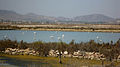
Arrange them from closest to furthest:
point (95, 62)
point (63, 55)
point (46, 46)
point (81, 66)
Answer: point (81, 66)
point (95, 62)
point (63, 55)
point (46, 46)

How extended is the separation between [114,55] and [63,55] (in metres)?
3.23

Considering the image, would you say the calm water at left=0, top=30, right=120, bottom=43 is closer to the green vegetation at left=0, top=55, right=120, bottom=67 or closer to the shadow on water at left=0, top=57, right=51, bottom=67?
the green vegetation at left=0, top=55, right=120, bottom=67

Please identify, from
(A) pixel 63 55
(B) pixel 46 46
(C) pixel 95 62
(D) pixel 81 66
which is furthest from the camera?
(B) pixel 46 46

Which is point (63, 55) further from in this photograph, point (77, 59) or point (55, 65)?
point (55, 65)

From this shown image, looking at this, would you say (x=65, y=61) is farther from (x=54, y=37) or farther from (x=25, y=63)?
(x=54, y=37)

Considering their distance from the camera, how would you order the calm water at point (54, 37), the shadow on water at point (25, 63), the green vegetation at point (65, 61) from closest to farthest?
the shadow on water at point (25, 63), the green vegetation at point (65, 61), the calm water at point (54, 37)

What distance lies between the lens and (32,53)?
1719 cm

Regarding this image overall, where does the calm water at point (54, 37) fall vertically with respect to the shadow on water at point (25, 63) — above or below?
below

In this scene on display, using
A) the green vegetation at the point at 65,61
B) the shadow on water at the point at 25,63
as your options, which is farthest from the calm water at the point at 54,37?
the shadow on water at the point at 25,63

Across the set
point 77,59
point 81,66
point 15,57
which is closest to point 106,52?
point 77,59

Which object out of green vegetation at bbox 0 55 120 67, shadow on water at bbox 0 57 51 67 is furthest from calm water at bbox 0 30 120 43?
shadow on water at bbox 0 57 51 67

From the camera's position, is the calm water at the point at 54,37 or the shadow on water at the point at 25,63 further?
the calm water at the point at 54,37

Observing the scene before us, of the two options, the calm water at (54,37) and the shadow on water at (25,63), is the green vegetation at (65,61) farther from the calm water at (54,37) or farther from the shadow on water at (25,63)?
the calm water at (54,37)

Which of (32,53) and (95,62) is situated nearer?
(95,62)
